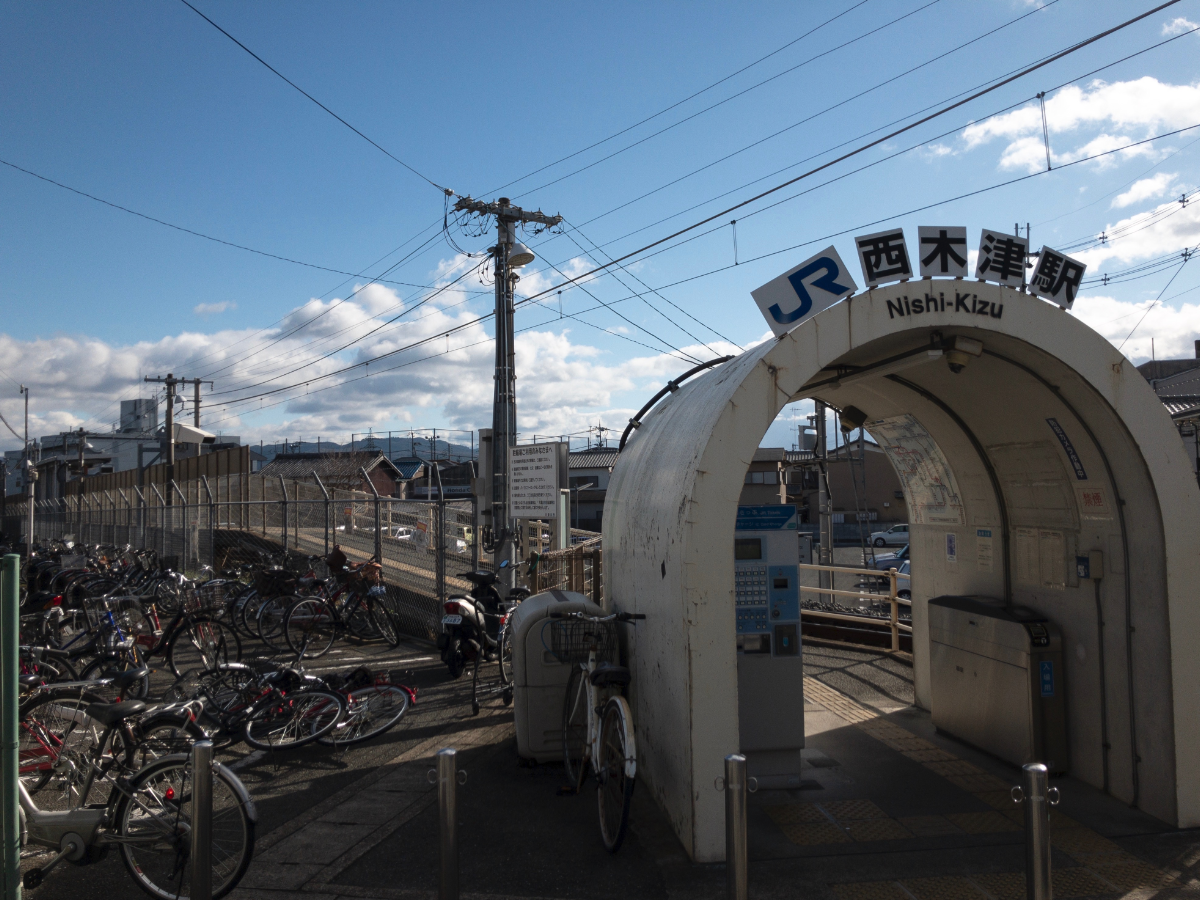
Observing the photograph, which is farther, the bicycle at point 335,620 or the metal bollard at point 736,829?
the bicycle at point 335,620

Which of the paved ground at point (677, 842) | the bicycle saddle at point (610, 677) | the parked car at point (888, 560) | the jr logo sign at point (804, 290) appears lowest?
the parked car at point (888, 560)

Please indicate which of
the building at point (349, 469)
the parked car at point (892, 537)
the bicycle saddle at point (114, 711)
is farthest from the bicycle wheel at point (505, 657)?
the building at point (349, 469)

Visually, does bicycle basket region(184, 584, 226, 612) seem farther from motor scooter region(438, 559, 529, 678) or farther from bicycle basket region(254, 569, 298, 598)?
motor scooter region(438, 559, 529, 678)

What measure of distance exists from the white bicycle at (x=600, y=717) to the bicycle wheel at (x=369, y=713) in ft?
5.74

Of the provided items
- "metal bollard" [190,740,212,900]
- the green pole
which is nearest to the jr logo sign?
"metal bollard" [190,740,212,900]

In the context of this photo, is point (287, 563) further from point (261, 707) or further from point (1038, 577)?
point (1038, 577)

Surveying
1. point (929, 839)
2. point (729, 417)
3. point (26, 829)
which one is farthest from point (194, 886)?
point (929, 839)

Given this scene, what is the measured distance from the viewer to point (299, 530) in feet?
57.9

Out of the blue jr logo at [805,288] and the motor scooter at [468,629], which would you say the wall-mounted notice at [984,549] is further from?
the motor scooter at [468,629]

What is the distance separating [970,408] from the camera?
596 cm

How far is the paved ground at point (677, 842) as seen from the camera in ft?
13.2

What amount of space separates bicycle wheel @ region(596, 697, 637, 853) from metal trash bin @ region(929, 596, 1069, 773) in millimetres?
2962

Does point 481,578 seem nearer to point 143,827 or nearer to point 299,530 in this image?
point 143,827

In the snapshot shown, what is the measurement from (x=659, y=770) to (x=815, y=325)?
9.36 feet
